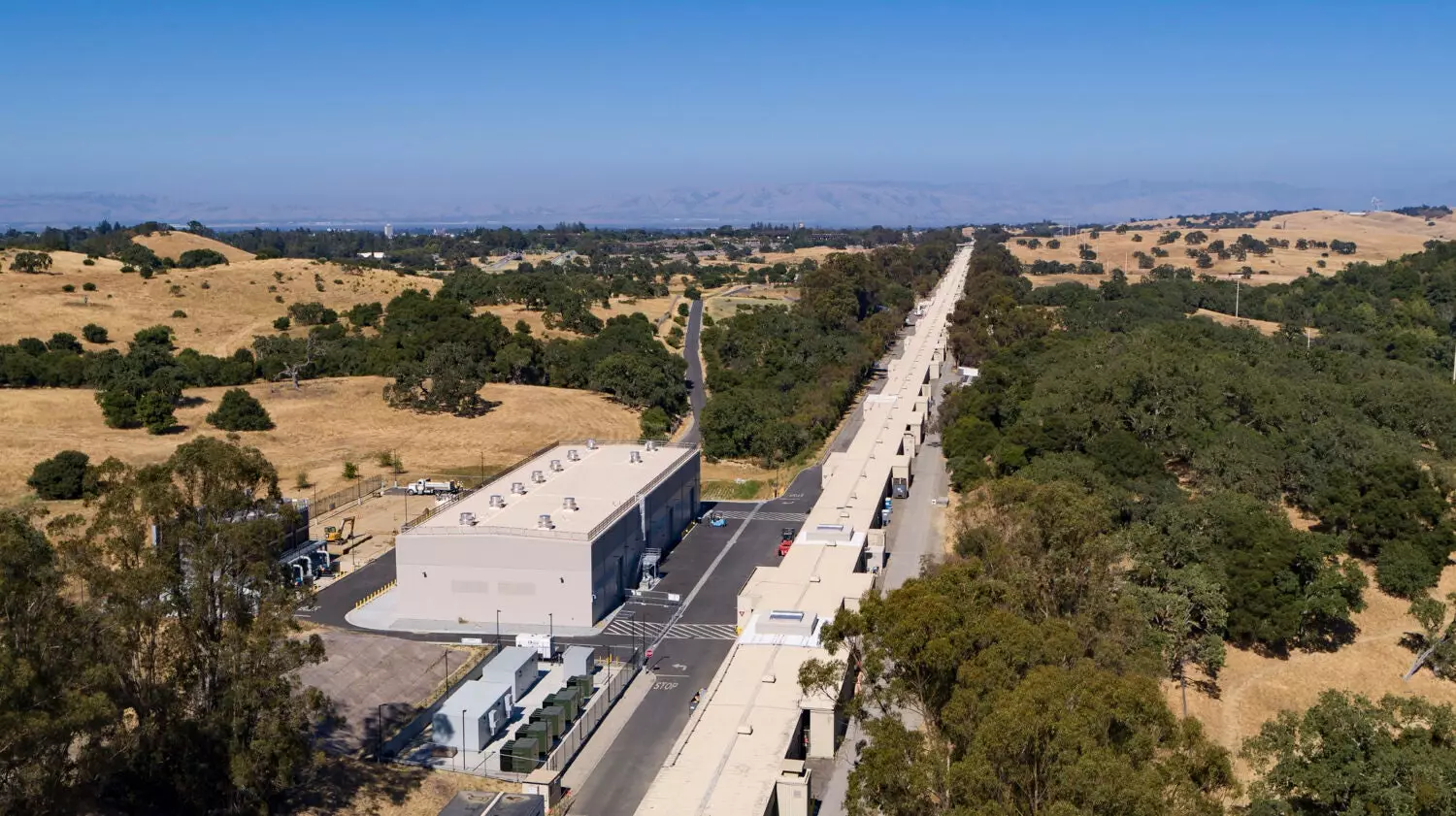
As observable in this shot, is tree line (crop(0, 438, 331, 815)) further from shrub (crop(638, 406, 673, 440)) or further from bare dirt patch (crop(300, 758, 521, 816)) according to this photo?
shrub (crop(638, 406, 673, 440))

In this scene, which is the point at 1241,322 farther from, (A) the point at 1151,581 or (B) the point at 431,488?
(B) the point at 431,488

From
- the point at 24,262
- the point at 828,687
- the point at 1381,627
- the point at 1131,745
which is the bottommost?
the point at 1381,627

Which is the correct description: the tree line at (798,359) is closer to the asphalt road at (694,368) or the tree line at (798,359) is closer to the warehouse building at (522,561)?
the asphalt road at (694,368)

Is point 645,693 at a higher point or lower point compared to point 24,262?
lower

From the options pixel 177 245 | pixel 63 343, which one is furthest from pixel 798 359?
pixel 177 245

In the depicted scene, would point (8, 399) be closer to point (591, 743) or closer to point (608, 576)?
point (608, 576)

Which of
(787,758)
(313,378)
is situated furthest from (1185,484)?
(313,378)
